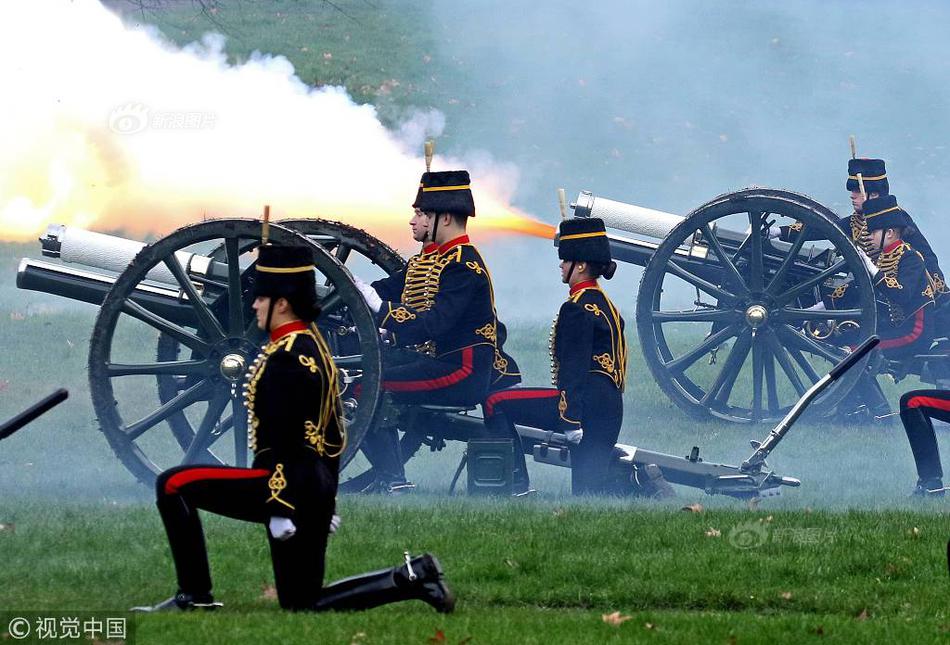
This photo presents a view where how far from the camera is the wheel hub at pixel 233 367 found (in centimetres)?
1019

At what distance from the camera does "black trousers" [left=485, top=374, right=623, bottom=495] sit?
1077 cm

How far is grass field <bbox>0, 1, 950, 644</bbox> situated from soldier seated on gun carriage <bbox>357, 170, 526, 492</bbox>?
2.17 feet

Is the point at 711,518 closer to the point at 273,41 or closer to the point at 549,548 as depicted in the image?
the point at 549,548

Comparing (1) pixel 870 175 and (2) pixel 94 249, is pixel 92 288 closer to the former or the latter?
(2) pixel 94 249

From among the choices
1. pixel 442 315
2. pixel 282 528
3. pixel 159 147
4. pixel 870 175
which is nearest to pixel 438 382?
pixel 442 315

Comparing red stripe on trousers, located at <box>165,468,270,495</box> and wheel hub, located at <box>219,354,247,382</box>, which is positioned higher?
wheel hub, located at <box>219,354,247,382</box>

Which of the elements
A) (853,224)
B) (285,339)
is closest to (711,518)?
(285,339)

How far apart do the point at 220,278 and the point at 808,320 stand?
4.60m

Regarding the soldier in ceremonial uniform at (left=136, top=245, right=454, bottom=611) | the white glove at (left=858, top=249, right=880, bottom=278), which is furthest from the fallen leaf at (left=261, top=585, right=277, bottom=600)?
the white glove at (left=858, top=249, right=880, bottom=278)

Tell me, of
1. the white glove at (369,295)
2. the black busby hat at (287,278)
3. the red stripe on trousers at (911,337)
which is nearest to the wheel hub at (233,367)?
→ the white glove at (369,295)

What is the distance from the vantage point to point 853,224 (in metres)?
13.9

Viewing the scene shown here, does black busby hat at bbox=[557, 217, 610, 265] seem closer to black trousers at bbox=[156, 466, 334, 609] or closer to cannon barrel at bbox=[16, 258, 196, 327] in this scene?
cannon barrel at bbox=[16, 258, 196, 327]

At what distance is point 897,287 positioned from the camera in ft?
44.5

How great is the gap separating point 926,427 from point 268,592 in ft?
15.6
